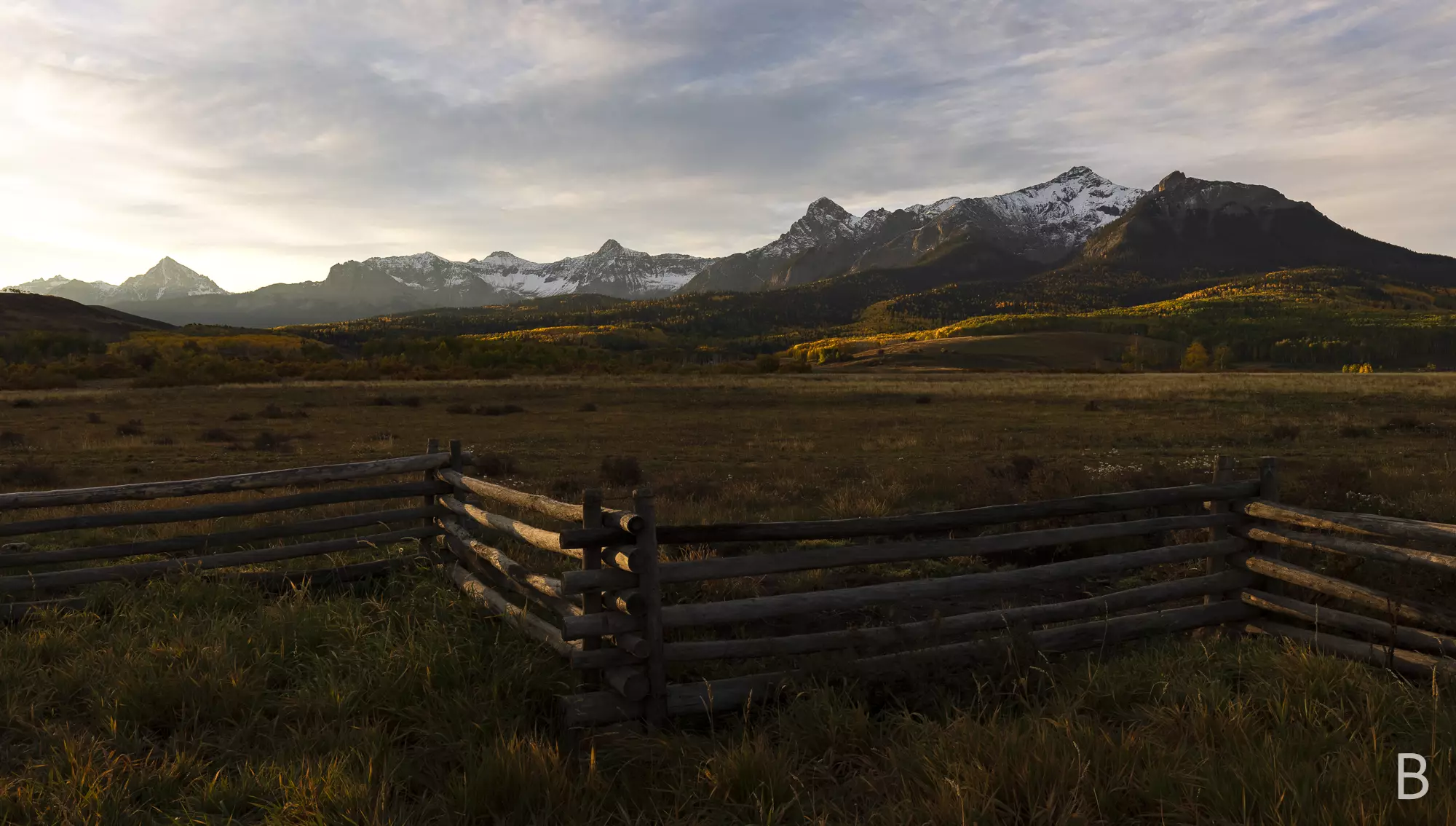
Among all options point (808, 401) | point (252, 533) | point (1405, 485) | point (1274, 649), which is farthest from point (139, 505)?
point (808, 401)

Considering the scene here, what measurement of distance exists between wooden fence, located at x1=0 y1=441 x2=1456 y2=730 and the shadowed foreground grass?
37 centimetres

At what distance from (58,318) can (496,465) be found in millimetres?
185918

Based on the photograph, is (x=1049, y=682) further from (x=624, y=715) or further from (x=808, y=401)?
(x=808, y=401)

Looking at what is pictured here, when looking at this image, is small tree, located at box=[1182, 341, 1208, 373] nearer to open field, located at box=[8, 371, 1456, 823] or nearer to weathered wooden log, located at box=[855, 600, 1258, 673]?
weathered wooden log, located at box=[855, 600, 1258, 673]

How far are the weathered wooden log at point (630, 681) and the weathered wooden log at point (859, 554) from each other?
1.76 ft

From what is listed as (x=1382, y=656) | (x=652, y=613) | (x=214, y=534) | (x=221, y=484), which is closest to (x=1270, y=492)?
(x=1382, y=656)

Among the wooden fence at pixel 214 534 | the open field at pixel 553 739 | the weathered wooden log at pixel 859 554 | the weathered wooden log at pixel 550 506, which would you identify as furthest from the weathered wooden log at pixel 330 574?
the weathered wooden log at pixel 859 554

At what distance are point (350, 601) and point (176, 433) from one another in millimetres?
27679

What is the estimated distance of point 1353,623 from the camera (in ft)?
19.9

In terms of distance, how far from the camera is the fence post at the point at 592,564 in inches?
199

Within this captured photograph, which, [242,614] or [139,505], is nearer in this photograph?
[242,614]

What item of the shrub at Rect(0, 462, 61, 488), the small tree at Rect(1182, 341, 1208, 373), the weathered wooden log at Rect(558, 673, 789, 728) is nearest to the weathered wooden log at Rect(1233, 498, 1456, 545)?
the weathered wooden log at Rect(558, 673, 789, 728)

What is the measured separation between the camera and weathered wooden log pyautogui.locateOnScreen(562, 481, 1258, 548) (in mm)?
5203

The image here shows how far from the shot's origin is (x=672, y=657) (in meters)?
5.10
